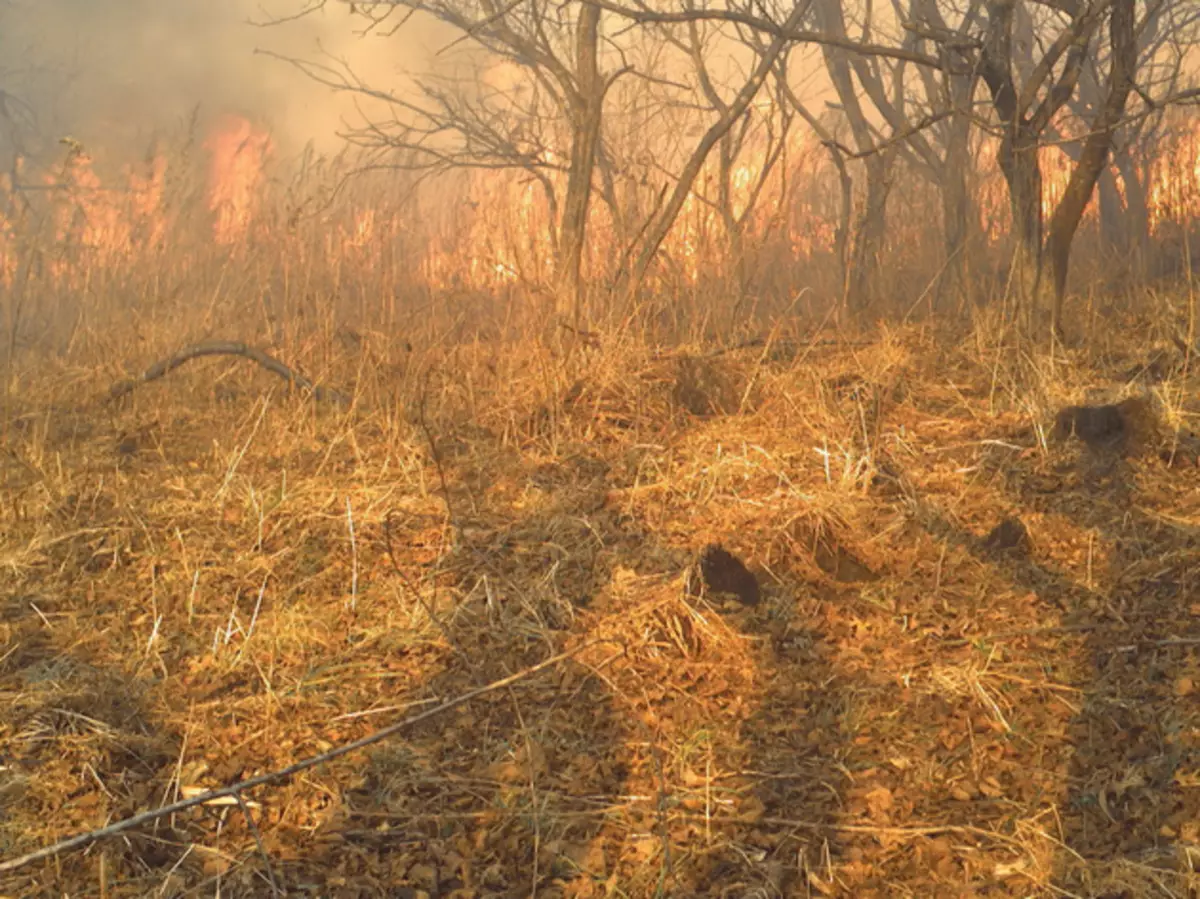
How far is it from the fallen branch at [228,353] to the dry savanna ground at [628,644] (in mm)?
254

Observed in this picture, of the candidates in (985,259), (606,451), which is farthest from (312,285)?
(985,259)

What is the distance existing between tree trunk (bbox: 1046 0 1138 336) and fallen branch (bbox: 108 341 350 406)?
2879 millimetres

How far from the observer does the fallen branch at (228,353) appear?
4.17m

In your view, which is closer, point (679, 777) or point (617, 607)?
point (679, 777)

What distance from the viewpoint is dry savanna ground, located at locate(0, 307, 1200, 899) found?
5.85 feet

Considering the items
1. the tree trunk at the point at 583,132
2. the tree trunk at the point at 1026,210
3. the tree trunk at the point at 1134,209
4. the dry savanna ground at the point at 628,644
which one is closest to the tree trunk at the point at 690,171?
the tree trunk at the point at 583,132

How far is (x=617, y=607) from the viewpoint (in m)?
2.50

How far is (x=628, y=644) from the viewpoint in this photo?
234 centimetres

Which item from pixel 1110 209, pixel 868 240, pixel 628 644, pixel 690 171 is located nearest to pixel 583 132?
pixel 690 171

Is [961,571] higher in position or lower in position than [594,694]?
higher

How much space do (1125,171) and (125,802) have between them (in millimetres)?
8195

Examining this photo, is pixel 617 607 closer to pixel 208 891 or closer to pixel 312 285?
pixel 208 891

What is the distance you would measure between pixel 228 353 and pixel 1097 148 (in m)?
3.49

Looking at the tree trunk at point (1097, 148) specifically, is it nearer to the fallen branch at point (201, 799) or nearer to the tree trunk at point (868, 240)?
the tree trunk at point (868, 240)
